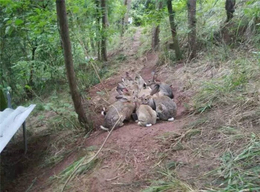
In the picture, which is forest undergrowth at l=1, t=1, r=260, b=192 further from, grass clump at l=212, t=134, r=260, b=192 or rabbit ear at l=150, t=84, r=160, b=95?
rabbit ear at l=150, t=84, r=160, b=95

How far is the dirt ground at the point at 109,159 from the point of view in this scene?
11.0 feet

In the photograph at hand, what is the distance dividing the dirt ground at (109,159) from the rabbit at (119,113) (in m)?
0.23

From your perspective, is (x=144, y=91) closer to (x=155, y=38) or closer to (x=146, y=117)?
(x=146, y=117)

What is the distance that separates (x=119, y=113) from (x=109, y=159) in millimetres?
1580

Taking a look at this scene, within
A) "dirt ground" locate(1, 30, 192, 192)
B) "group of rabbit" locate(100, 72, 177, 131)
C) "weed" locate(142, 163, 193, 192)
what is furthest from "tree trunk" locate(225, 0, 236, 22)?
"weed" locate(142, 163, 193, 192)

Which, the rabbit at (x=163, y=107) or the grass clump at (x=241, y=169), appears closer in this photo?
the grass clump at (x=241, y=169)

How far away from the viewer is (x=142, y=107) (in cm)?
528

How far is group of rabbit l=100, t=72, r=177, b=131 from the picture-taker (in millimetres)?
5078

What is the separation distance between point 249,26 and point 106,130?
461cm

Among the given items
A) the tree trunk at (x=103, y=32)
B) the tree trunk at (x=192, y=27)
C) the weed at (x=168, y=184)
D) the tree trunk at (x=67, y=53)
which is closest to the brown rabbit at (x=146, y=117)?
the tree trunk at (x=67, y=53)

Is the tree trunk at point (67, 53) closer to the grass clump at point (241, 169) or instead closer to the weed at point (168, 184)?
the weed at point (168, 184)

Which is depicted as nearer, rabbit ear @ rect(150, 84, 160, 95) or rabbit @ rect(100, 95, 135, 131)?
rabbit @ rect(100, 95, 135, 131)

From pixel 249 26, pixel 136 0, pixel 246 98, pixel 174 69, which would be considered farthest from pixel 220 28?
pixel 136 0

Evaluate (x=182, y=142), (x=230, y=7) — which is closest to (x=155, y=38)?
(x=230, y=7)
